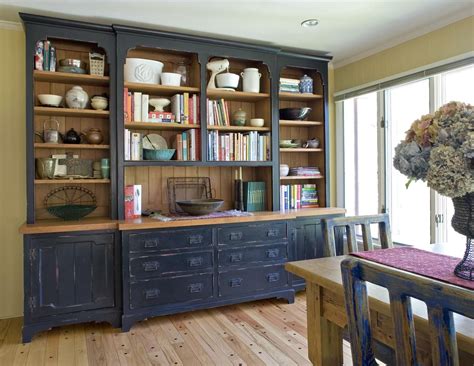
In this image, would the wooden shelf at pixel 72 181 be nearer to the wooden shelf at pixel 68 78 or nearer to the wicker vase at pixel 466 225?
the wooden shelf at pixel 68 78

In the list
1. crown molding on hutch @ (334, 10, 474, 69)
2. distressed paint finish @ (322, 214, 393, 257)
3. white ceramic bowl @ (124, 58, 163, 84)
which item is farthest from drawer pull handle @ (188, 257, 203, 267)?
crown molding on hutch @ (334, 10, 474, 69)

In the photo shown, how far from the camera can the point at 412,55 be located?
3.33m

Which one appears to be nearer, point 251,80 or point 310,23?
point 310,23

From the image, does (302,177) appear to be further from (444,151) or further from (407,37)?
(444,151)

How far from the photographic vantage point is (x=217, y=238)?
3.16 metres

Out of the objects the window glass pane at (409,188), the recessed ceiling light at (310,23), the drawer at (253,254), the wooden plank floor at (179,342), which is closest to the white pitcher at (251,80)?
the recessed ceiling light at (310,23)

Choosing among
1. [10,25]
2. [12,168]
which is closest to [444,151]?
[12,168]

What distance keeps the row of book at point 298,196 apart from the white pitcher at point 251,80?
1.01m

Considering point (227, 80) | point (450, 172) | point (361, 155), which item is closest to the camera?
point (450, 172)

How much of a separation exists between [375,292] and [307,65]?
301cm

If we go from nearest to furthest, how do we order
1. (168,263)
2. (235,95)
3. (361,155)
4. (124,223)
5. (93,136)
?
(124,223), (168,263), (93,136), (235,95), (361,155)

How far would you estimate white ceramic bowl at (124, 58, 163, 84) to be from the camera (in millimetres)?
3191

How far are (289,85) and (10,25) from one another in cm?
251

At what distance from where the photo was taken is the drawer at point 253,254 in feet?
10.5
